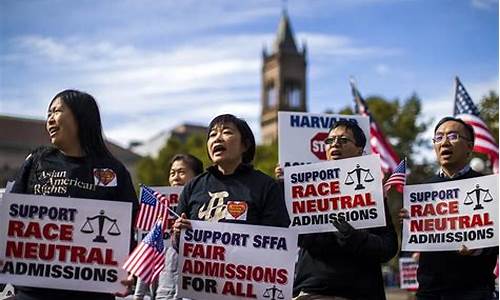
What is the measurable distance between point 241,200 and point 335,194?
37.2 inches

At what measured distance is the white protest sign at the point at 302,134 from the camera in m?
8.66

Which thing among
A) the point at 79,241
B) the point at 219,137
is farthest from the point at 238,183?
the point at 79,241

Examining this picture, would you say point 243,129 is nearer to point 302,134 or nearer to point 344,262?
point 344,262

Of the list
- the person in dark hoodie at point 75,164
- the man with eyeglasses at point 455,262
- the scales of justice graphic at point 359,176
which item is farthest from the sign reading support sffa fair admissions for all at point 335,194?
the person in dark hoodie at point 75,164

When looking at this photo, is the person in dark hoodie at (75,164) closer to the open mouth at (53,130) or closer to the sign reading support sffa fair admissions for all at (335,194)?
the open mouth at (53,130)

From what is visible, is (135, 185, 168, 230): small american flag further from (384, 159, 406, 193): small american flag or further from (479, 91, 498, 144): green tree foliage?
(479, 91, 498, 144): green tree foliage

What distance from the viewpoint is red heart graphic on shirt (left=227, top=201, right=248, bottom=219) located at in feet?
15.8

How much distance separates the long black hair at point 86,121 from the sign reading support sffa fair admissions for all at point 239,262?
81 centimetres

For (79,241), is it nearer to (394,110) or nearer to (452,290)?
(452,290)

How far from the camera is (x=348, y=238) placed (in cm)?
503

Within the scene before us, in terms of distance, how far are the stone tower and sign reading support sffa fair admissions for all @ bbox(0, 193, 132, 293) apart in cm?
11365

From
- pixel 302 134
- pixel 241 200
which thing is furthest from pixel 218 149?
pixel 302 134

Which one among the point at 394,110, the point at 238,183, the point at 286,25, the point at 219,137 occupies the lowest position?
the point at 238,183

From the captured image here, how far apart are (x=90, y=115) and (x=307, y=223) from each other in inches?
71.0
